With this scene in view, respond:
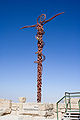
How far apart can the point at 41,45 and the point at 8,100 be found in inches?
436

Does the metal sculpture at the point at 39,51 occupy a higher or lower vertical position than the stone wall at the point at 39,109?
higher

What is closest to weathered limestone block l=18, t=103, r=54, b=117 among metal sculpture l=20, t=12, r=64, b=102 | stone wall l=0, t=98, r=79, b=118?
stone wall l=0, t=98, r=79, b=118

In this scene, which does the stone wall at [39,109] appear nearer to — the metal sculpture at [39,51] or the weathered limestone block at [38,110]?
the weathered limestone block at [38,110]

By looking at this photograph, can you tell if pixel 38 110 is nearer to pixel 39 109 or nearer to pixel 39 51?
pixel 39 109

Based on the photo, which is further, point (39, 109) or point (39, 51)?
point (39, 51)

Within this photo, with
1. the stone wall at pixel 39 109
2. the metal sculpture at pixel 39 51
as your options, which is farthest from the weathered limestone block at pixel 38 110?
the metal sculpture at pixel 39 51

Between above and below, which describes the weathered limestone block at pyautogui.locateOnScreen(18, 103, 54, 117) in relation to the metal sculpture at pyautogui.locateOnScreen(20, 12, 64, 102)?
below

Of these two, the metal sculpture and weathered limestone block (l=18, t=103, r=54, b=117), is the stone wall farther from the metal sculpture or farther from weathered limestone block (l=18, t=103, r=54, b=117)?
the metal sculpture

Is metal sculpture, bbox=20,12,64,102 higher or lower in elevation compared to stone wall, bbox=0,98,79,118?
higher

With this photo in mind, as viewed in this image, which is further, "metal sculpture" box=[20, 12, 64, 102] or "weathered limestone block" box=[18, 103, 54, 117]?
"metal sculpture" box=[20, 12, 64, 102]

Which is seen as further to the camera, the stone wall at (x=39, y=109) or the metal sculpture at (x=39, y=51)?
the metal sculpture at (x=39, y=51)

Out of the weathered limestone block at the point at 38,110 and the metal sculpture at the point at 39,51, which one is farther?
the metal sculpture at the point at 39,51

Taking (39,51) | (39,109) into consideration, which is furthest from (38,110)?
(39,51)

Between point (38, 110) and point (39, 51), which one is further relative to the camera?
point (39, 51)
